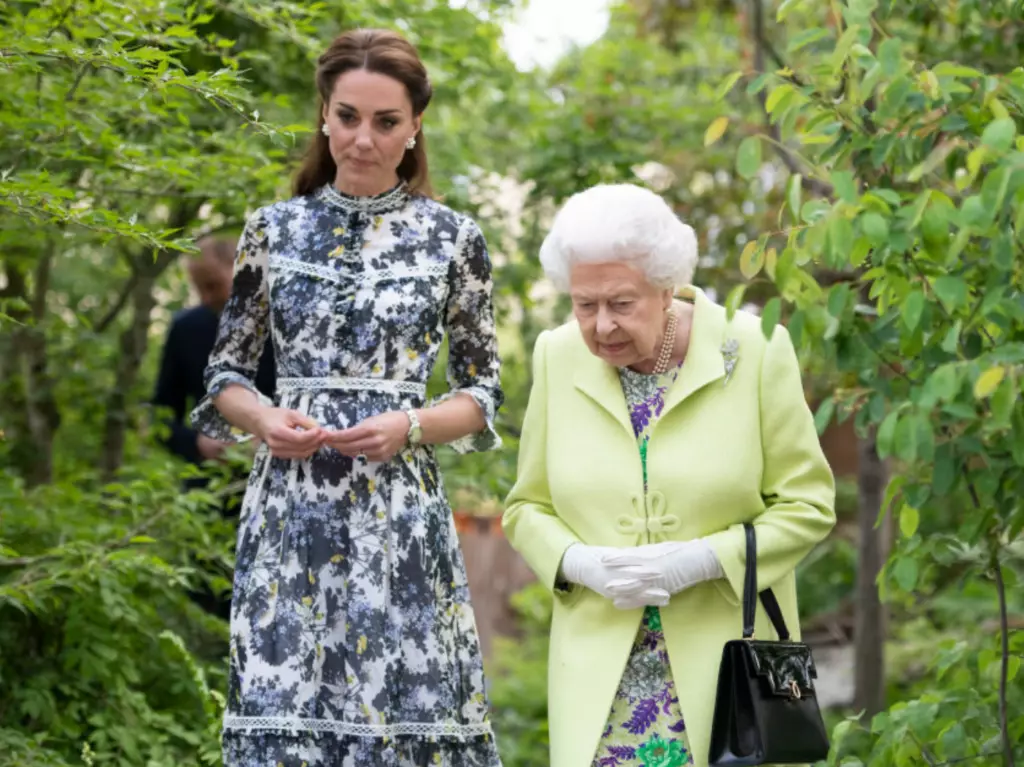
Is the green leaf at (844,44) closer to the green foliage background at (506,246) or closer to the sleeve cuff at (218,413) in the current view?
the green foliage background at (506,246)

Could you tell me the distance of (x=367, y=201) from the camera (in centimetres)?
386

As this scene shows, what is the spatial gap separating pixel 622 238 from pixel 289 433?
83 centimetres

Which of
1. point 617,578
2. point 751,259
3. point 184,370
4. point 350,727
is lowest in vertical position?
point 350,727

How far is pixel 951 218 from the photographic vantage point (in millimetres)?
2824

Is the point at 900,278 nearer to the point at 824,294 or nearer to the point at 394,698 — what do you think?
the point at 824,294

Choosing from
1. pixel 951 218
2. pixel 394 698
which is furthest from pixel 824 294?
pixel 394 698

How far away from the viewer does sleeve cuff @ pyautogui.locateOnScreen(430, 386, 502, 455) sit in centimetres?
389

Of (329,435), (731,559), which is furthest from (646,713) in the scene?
(329,435)

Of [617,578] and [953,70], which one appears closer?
[953,70]

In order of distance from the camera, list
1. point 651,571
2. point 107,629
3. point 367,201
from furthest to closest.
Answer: point 107,629 → point 367,201 → point 651,571

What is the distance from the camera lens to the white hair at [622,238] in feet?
11.3

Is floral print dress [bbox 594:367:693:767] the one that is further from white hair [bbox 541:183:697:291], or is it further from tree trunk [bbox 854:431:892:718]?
tree trunk [bbox 854:431:892:718]

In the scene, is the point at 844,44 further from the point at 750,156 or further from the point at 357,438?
the point at 357,438

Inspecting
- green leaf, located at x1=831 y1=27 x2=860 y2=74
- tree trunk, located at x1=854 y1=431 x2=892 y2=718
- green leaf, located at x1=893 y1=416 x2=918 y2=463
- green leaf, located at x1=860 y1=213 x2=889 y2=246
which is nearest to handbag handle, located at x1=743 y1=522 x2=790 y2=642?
green leaf, located at x1=893 y1=416 x2=918 y2=463
